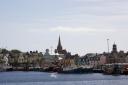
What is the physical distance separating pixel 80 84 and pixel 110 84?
7.76 meters

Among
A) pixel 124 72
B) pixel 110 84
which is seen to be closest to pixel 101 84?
pixel 110 84

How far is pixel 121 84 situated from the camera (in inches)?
4316

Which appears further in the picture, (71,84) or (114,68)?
(114,68)

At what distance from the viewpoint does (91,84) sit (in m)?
114

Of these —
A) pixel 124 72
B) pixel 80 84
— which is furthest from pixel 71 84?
pixel 124 72

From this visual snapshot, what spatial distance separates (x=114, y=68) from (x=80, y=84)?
237 feet

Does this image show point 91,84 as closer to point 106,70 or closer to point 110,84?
point 110,84

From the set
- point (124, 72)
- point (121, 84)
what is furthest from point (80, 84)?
point (124, 72)

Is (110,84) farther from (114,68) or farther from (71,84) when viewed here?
(114,68)

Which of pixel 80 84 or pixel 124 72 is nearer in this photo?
pixel 80 84

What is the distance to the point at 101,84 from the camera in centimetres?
11200

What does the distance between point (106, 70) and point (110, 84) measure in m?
82.5

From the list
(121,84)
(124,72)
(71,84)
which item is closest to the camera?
(121,84)

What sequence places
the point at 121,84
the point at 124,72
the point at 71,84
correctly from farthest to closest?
the point at 124,72
the point at 71,84
the point at 121,84
